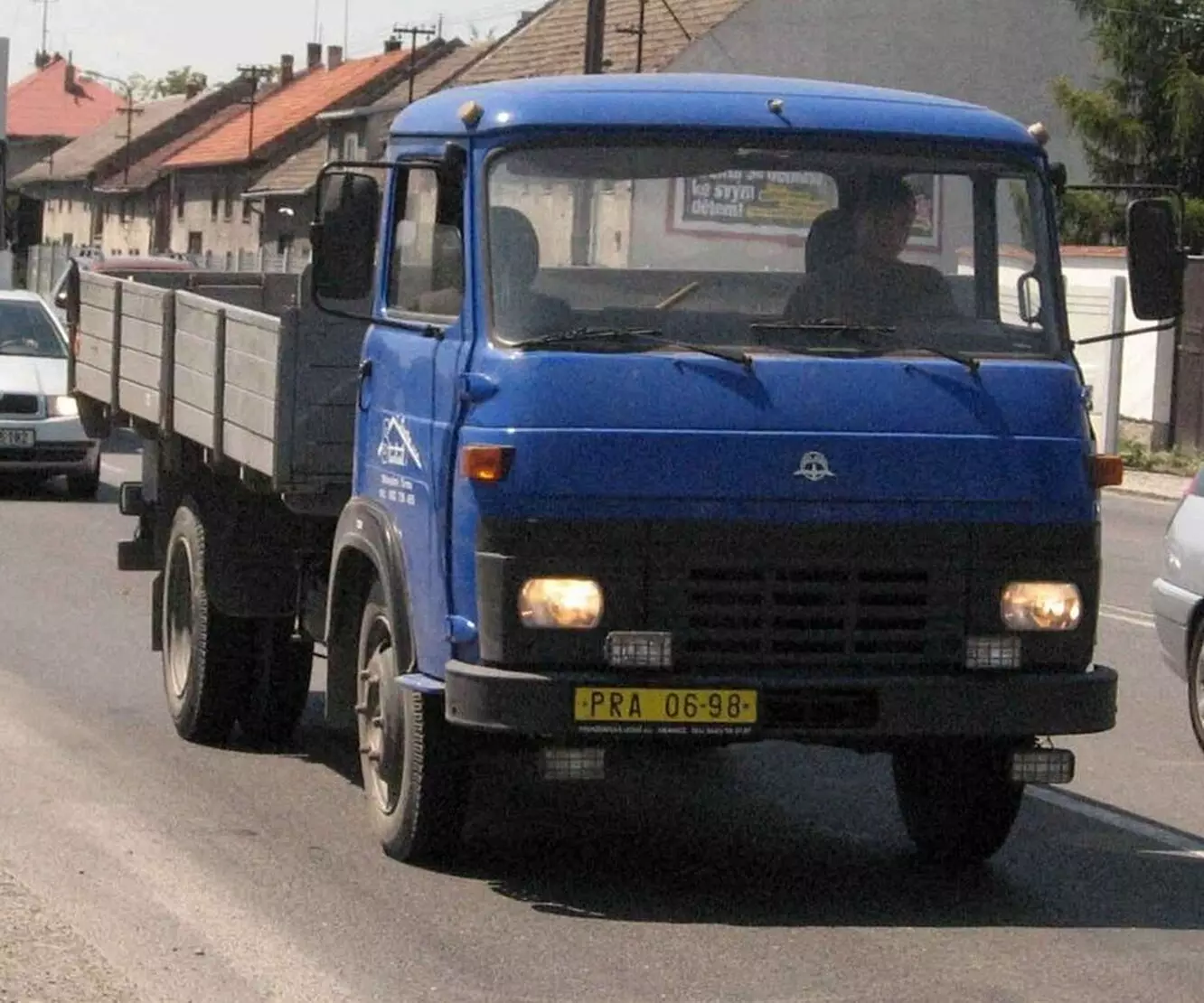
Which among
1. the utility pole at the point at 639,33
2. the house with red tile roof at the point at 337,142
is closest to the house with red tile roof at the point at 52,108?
the house with red tile roof at the point at 337,142

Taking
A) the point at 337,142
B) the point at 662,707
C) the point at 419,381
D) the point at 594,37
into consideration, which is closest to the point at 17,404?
the point at 419,381

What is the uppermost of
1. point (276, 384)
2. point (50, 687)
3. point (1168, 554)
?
point (276, 384)

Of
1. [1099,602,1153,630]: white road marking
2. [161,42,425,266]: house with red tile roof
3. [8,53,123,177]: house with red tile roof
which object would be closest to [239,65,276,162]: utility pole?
[161,42,425,266]: house with red tile roof

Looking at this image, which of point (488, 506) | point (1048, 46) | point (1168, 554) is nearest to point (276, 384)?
point (488, 506)

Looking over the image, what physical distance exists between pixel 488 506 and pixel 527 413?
279 mm

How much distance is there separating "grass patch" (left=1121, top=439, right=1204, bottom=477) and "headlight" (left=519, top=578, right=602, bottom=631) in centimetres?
2401

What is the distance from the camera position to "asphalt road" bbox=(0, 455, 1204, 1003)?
6.96 m

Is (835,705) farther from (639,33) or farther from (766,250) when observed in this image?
(639,33)

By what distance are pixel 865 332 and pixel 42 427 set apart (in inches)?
617

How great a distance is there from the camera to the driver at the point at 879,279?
8.06m

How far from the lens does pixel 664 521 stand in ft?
25.1

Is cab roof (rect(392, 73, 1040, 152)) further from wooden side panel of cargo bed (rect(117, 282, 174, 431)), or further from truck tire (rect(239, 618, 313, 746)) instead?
wooden side panel of cargo bed (rect(117, 282, 174, 431))

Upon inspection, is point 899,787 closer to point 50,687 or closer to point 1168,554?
point 1168,554

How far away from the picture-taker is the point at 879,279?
8.15m
